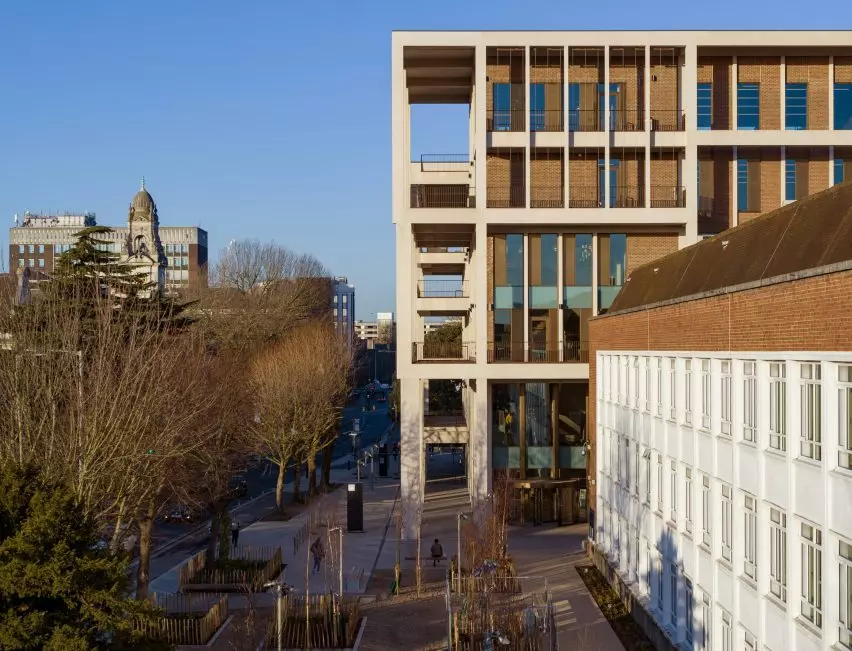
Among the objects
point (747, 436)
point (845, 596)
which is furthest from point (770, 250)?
point (845, 596)

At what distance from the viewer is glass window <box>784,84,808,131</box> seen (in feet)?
120

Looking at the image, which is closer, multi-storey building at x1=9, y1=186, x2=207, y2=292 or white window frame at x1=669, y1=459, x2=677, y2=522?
white window frame at x1=669, y1=459, x2=677, y2=522

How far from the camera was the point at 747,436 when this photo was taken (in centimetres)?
1628

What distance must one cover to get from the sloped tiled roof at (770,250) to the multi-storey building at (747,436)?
5 cm

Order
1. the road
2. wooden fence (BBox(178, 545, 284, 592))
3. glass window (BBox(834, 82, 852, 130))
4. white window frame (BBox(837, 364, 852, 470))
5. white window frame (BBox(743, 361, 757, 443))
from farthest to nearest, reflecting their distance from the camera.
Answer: glass window (BBox(834, 82, 852, 130))
the road
wooden fence (BBox(178, 545, 284, 592))
white window frame (BBox(743, 361, 757, 443))
white window frame (BBox(837, 364, 852, 470))

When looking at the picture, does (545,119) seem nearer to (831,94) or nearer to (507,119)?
(507,119)

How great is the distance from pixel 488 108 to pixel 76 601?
28151mm

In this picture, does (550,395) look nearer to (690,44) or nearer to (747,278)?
(690,44)

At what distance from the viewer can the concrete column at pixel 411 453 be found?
37.0 metres

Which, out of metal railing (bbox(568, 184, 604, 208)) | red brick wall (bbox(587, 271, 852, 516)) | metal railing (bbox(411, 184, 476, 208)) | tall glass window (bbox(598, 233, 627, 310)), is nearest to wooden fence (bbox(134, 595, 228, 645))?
red brick wall (bbox(587, 271, 852, 516))

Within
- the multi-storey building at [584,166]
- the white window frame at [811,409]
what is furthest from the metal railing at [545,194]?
the white window frame at [811,409]

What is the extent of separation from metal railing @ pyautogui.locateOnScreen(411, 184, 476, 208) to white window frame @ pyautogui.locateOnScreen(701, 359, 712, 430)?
68.5ft

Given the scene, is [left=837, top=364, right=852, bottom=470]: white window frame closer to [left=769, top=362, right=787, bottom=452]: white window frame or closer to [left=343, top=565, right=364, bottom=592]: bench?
[left=769, top=362, right=787, bottom=452]: white window frame

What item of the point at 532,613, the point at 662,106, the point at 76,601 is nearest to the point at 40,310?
the point at 76,601
